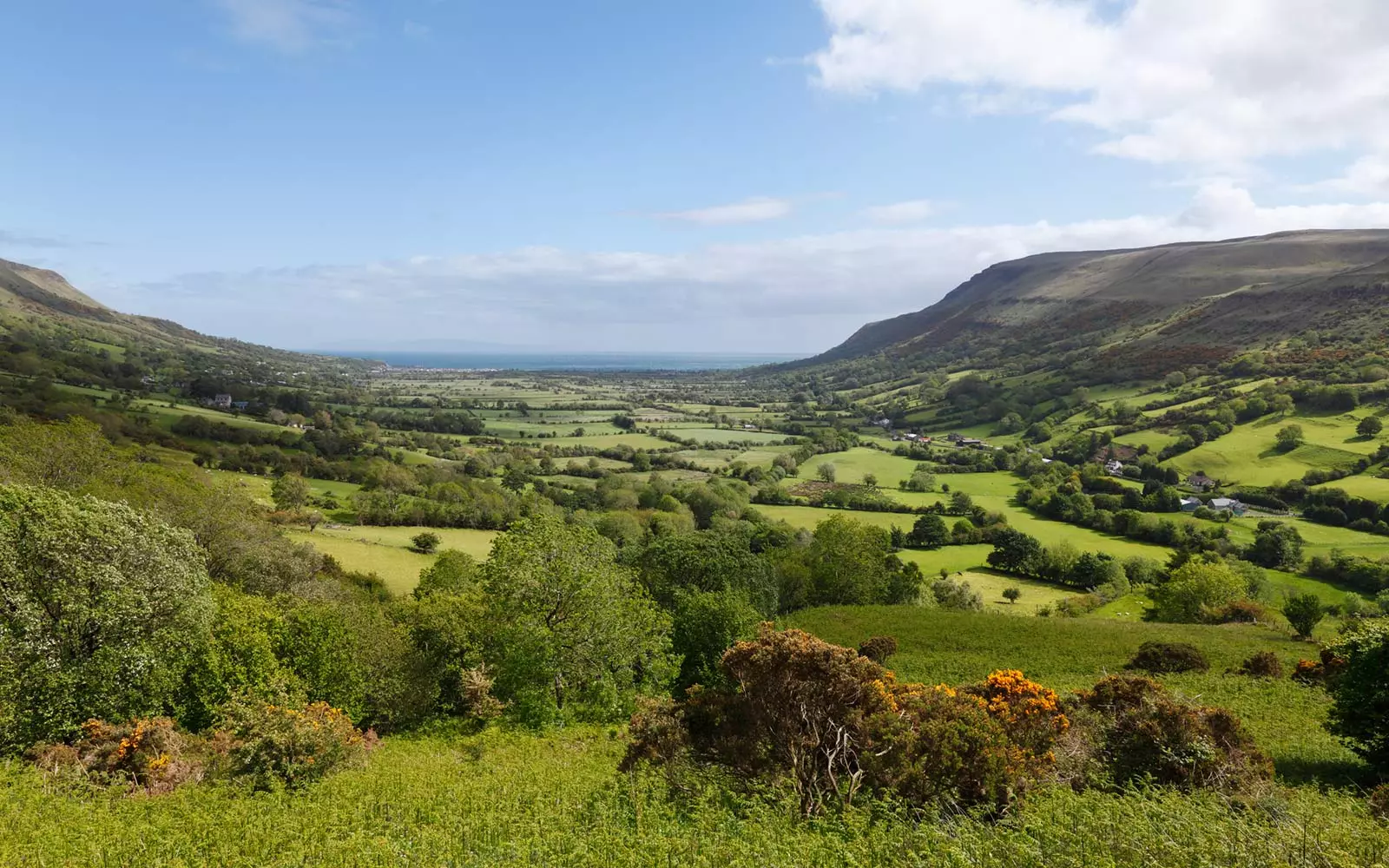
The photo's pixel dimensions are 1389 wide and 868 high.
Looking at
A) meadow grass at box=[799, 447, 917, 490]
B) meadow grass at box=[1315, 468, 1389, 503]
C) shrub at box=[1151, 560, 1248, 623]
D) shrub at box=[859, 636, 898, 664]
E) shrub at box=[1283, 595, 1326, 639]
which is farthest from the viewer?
meadow grass at box=[799, 447, 917, 490]

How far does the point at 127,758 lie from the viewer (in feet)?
48.3

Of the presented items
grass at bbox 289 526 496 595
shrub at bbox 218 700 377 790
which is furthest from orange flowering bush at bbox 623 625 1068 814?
grass at bbox 289 526 496 595

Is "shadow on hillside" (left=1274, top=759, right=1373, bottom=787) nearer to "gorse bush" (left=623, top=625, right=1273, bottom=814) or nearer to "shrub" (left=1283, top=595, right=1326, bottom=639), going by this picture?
"gorse bush" (left=623, top=625, right=1273, bottom=814)

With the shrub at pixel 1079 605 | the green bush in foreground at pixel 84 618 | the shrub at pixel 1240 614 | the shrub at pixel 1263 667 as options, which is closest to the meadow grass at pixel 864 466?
the shrub at pixel 1079 605

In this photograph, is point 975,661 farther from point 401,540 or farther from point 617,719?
point 401,540

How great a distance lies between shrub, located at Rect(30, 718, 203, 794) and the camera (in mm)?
13812

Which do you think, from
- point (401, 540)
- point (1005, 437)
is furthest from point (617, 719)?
point (1005, 437)

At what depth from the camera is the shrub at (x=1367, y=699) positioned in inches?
571

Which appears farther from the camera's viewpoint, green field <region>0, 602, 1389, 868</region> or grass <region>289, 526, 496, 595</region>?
grass <region>289, 526, 496, 595</region>

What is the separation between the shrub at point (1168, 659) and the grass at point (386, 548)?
35.2m

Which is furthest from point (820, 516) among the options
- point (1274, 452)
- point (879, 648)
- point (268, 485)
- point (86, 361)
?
point (86, 361)

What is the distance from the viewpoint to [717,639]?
95.9ft

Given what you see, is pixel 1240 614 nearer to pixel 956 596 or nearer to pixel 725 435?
pixel 956 596

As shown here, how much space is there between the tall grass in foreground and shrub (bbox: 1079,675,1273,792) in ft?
2.49
